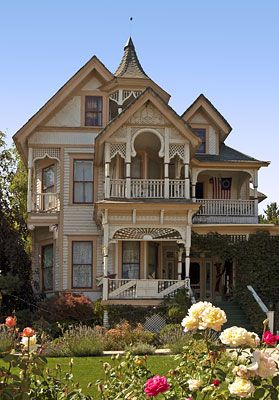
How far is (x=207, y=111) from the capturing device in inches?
1237

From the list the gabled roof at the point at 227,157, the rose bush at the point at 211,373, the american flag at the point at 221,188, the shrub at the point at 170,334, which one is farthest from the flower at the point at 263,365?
the american flag at the point at 221,188

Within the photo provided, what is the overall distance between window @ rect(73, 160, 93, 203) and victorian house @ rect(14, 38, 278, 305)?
4 cm

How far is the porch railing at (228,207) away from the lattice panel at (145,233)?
3834mm

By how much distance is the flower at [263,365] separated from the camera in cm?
500

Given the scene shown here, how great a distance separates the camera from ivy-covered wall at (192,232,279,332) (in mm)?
27516

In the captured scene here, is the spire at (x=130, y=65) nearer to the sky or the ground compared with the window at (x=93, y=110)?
nearer to the sky

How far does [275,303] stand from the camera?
2734 cm

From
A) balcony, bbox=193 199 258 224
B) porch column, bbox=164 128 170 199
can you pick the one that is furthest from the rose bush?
balcony, bbox=193 199 258 224

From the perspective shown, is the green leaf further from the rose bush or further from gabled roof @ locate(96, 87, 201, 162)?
gabled roof @ locate(96, 87, 201, 162)

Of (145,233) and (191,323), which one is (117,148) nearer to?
(145,233)

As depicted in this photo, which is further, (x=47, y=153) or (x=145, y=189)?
(x=47, y=153)

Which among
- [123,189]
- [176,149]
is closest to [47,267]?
[123,189]

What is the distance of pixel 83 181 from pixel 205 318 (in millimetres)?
23524

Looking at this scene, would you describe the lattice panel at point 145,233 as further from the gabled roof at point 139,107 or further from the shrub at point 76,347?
the shrub at point 76,347
